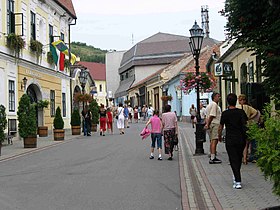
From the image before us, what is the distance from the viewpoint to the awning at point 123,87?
83.8m

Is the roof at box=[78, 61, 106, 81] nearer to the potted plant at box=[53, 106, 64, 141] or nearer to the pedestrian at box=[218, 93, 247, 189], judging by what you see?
the potted plant at box=[53, 106, 64, 141]

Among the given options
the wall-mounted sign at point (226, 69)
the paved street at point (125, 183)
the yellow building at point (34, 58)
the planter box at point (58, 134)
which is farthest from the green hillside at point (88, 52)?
the paved street at point (125, 183)

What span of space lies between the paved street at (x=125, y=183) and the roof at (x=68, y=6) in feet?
62.1

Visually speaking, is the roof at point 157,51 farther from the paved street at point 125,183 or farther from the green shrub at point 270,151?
the green shrub at point 270,151

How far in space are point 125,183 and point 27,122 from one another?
9985mm

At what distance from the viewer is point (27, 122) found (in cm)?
1959

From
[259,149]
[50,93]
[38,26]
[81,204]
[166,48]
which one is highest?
[166,48]

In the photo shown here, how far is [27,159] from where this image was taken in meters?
16.0

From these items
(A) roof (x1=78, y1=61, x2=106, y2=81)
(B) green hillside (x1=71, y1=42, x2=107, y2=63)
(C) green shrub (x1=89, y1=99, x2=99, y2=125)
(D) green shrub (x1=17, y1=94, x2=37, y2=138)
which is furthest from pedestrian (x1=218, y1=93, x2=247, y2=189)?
(B) green hillside (x1=71, y1=42, x2=107, y2=63)

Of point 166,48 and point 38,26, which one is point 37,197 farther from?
point 166,48

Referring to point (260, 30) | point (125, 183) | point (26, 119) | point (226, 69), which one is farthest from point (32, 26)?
point (260, 30)

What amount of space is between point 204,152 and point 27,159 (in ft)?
19.7

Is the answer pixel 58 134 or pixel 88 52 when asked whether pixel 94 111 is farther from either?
pixel 88 52

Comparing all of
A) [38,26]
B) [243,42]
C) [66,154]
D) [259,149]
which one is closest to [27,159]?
[66,154]
